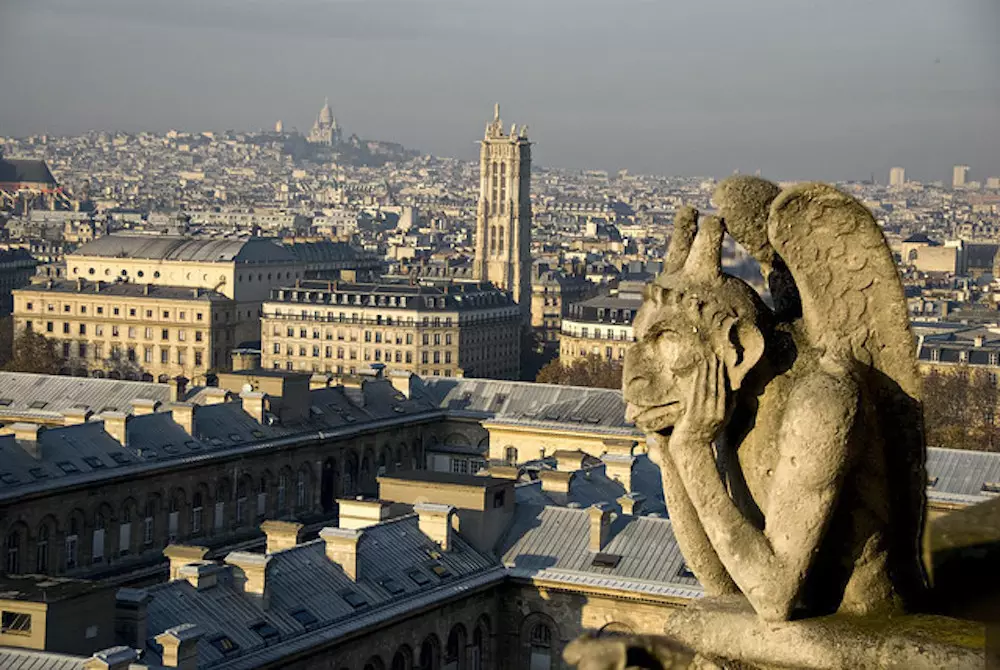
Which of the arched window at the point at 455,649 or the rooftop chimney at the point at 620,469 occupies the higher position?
the rooftop chimney at the point at 620,469

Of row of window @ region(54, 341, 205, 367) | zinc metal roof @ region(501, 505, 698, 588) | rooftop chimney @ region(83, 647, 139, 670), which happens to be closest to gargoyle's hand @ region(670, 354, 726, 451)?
rooftop chimney @ region(83, 647, 139, 670)

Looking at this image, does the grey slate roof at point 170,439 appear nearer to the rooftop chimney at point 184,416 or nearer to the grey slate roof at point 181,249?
the rooftop chimney at point 184,416

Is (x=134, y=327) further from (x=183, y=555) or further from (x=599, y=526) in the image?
(x=183, y=555)

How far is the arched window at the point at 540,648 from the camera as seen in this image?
52.8 m

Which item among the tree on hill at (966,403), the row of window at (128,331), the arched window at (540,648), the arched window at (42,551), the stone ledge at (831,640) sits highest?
the stone ledge at (831,640)

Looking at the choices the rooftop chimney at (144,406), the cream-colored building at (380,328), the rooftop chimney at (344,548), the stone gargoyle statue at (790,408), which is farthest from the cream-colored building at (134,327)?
the stone gargoyle statue at (790,408)

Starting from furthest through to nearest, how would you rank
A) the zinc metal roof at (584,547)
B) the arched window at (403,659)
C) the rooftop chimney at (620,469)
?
1. the rooftop chimney at (620,469)
2. the zinc metal roof at (584,547)
3. the arched window at (403,659)

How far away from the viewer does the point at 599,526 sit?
51875 millimetres

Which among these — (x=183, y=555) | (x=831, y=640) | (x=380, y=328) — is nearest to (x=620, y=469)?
(x=183, y=555)

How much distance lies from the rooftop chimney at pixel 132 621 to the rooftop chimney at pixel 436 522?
12234 millimetres

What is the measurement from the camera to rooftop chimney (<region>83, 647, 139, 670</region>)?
110ft

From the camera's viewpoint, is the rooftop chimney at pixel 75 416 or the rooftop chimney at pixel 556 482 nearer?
the rooftop chimney at pixel 556 482

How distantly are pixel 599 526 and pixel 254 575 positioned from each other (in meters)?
11.3

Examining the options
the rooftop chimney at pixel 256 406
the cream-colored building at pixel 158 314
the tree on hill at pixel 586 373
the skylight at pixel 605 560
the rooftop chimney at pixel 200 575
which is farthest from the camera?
the cream-colored building at pixel 158 314
